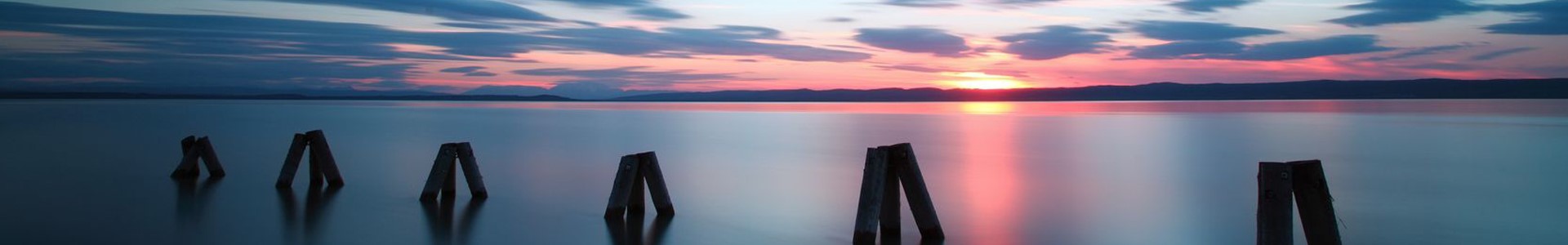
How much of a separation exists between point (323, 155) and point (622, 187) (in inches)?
185

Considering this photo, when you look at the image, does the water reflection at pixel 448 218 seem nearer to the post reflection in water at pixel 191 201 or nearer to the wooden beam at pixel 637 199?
the wooden beam at pixel 637 199

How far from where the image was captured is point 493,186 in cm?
1329

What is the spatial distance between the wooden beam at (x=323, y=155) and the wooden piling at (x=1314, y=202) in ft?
31.1

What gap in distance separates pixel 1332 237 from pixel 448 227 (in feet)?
21.2

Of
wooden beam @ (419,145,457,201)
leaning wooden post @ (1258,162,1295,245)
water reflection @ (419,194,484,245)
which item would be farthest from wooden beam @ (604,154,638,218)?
leaning wooden post @ (1258,162,1295,245)

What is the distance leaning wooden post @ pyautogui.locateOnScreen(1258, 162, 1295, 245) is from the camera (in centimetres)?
580

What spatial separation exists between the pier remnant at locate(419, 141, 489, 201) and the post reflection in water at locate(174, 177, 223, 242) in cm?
196

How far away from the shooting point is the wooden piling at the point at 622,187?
8898mm

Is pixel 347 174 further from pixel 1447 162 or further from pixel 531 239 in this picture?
pixel 1447 162

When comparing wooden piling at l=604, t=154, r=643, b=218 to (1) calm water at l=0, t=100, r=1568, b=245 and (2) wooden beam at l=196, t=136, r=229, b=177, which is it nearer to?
(1) calm water at l=0, t=100, r=1568, b=245

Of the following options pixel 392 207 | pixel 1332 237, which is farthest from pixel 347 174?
pixel 1332 237

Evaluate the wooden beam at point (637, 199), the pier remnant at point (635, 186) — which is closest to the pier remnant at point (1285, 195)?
the pier remnant at point (635, 186)

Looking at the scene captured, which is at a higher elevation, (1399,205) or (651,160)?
(651,160)

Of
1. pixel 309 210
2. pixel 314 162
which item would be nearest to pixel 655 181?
pixel 309 210
